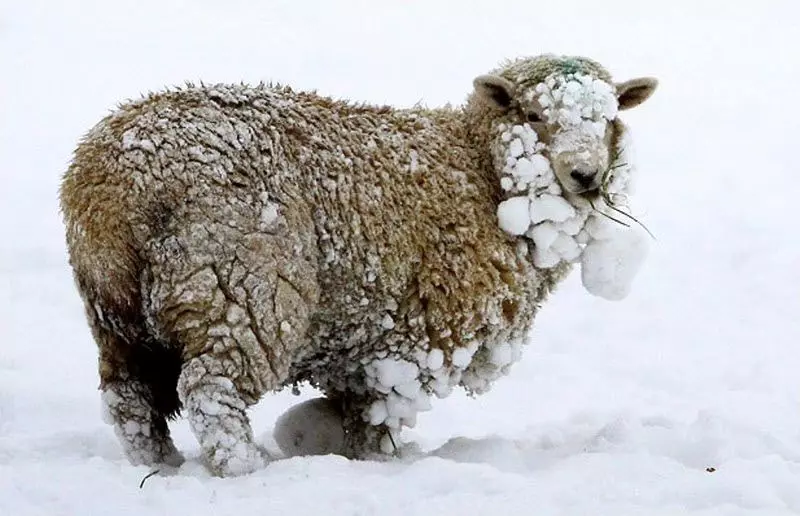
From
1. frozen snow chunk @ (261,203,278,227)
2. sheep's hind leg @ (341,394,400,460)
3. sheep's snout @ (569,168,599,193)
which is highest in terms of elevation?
sheep's snout @ (569,168,599,193)

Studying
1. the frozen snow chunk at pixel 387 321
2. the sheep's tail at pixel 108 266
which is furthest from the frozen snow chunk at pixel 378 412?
the sheep's tail at pixel 108 266

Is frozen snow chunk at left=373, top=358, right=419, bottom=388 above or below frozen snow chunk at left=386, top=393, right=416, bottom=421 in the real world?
above

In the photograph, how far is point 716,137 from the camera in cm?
1310

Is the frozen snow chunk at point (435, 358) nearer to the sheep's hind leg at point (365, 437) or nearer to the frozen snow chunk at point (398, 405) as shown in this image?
the frozen snow chunk at point (398, 405)

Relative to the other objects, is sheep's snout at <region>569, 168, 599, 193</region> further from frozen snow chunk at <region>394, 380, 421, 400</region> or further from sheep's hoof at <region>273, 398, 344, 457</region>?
sheep's hoof at <region>273, 398, 344, 457</region>

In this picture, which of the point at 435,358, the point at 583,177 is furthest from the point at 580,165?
the point at 435,358

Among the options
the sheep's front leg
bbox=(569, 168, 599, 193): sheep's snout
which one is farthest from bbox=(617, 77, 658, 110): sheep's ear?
the sheep's front leg

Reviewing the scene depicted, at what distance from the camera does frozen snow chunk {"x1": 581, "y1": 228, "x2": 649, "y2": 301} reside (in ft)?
17.7

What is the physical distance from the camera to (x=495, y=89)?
5.45m

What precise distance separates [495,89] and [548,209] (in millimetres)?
596

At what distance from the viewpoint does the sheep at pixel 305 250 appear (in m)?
4.70

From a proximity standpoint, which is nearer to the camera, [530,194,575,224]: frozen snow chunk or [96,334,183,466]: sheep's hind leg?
[96,334,183,466]: sheep's hind leg

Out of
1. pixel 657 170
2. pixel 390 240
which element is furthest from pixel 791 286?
pixel 390 240

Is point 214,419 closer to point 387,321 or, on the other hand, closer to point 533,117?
point 387,321
